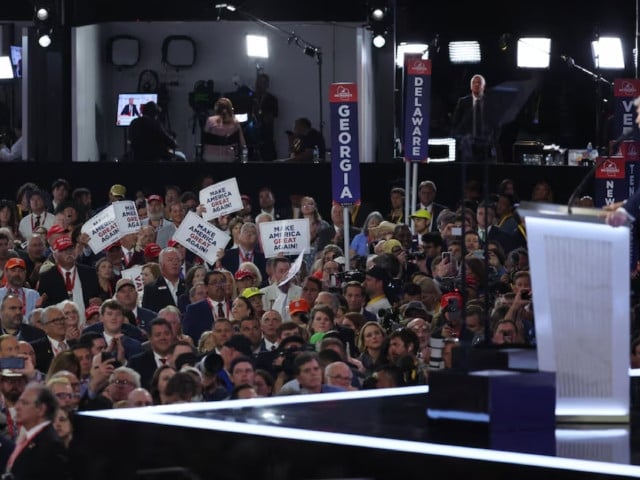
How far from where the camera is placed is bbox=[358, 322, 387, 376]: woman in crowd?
11766mm

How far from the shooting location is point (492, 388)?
5.07 m

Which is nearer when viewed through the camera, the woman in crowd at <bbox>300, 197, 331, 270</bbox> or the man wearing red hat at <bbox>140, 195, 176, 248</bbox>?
the woman in crowd at <bbox>300, 197, 331, 270</bbox>

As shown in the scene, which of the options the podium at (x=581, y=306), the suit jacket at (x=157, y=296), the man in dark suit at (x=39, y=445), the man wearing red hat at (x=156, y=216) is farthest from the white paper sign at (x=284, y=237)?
the podium at (x=581, y=306)

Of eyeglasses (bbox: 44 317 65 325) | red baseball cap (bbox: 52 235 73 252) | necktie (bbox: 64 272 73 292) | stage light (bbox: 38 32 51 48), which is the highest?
stage light (bbox: 38 32 51 48)

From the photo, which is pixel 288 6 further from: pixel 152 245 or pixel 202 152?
pixel 152 245

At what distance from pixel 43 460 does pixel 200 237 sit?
10.1 meters

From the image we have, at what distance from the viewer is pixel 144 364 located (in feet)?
38.0

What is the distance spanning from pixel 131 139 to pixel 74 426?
18.0 meters

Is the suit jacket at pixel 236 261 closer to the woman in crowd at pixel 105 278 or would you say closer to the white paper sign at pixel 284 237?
the white paper sign at pixel 284 237

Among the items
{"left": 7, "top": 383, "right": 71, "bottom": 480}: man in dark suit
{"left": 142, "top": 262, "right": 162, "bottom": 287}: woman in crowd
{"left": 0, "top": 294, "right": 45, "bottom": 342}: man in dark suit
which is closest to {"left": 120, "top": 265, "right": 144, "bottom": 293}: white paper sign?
{"left": 142, "top": 262, "right": 162, "bottom": 287}: woman in crowd

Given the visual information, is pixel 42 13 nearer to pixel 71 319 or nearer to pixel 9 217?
pixel 9 217

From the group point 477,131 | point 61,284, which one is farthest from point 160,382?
point 61,284

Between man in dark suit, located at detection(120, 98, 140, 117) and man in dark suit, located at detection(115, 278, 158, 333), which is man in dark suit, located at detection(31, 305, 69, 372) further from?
man in dark suit, located at detection(120, 98, 140, 117)

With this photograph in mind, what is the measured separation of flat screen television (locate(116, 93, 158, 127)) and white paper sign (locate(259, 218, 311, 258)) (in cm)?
1217
